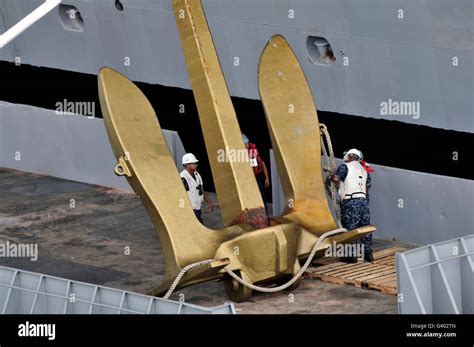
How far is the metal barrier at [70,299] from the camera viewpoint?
13273 millimetres

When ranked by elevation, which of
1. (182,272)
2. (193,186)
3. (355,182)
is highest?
(193,186)

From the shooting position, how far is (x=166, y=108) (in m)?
20.8

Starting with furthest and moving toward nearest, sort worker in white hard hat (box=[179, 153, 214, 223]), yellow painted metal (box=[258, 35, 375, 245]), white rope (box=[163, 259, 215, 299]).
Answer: worker in white hard hat (box=[179, 153, 214, 223])
yellow painted metal (box=[258, 35, 375, 245])
white rope (box=[163, 259, 215, 299])

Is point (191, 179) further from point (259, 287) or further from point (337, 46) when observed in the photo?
point (337, 46)

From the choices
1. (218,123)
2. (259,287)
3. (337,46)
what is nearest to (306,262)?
(259,287)

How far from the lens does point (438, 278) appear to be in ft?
47.6

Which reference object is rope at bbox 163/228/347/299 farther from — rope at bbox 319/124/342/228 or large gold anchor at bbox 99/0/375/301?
rope at bbox 319/124/342/228

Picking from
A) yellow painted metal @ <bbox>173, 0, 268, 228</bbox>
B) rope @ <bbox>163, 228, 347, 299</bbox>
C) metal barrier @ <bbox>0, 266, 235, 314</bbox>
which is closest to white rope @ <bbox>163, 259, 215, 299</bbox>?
rope @ <bbox>163, 228, 347, 299</bbox>

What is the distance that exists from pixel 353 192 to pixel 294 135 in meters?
0.92

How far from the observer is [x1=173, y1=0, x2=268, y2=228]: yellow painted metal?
49.9 ft

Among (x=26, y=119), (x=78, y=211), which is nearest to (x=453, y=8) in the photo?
(x=78, y=211)

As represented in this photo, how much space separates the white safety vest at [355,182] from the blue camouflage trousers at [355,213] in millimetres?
63

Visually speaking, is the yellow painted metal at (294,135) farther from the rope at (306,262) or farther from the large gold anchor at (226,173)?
the rope at (306,262)

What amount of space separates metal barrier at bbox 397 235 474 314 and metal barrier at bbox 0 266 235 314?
6.54 ft
